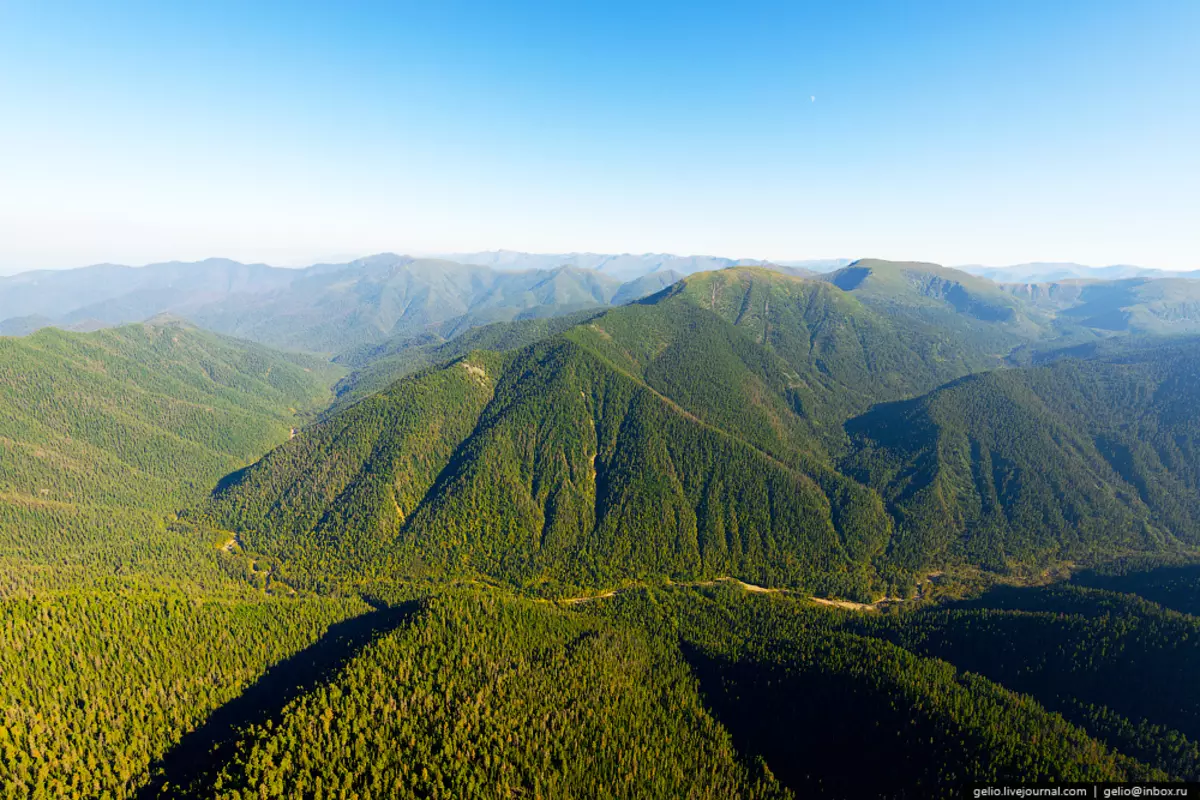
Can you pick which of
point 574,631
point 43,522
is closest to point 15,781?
point 574,631

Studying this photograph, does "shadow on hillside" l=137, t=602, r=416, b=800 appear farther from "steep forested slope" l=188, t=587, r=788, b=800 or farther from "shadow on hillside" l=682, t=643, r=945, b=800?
"shadow on hillside" l=682, t=643, r=945, b=800

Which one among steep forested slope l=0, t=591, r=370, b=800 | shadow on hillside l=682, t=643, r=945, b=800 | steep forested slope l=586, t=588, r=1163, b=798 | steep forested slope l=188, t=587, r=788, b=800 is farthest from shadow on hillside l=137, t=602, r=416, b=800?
shadow on hillside l=682, t=643, r=945, b=800

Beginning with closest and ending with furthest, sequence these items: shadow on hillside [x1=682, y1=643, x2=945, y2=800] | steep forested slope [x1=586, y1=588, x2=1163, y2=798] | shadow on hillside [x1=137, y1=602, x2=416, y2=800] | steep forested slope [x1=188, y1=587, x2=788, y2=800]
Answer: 1. steep forested slope [x1=188, y1=587, x2=788, y2=800]
2. shadow on hillside [x1=137, y1=602, x2=416, y2=800]
3. steep forested slope [x1=586, y1=588, x2=1163, y2=798]
4. shadow on hillside [x1=682, y1=643, x2=945, y2=800]

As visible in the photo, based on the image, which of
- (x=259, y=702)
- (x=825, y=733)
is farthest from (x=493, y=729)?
(x=825, y=733)

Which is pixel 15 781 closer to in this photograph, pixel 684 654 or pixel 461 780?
pixel 461 780

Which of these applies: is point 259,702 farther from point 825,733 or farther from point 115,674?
point 825,733

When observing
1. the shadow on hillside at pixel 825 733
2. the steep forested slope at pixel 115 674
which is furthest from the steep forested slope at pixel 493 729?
the steep forested slope at pixel 115 674

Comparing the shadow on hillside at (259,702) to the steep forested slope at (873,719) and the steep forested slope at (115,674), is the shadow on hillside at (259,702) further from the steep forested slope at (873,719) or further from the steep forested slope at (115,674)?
the steep forested slope at (873,719)

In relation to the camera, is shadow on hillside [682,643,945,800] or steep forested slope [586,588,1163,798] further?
shadow on hillside [682,643,945,800]
